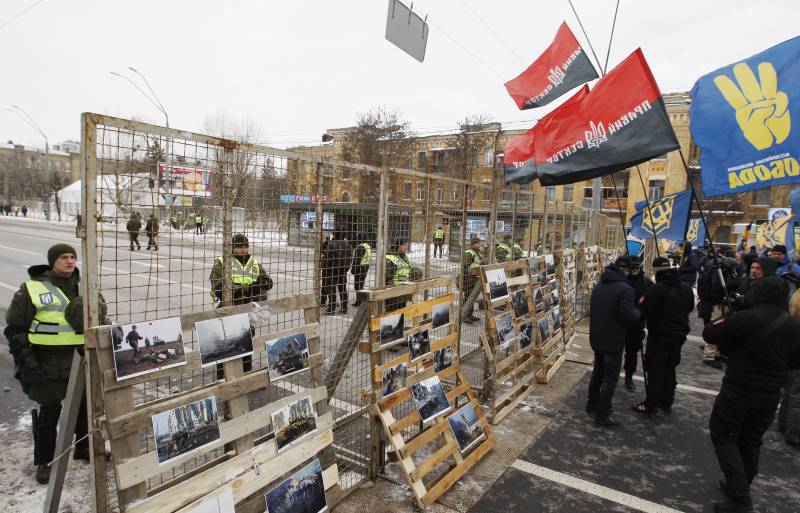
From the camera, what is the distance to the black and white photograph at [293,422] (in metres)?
2.86

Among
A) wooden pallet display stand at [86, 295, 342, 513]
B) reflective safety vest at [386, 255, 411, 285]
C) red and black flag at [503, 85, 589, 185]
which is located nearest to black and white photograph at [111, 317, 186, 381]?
wooden pallet display stand at [86, 295, 342, 513]

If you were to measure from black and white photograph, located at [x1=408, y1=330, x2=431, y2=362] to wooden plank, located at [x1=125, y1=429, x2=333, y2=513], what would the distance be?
102cm

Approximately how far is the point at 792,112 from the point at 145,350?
554 cm

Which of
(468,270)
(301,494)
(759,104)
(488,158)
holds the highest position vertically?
(488,158)

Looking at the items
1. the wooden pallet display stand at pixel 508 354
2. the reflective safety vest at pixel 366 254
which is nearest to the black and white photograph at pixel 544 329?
the wooden pallet display stand at pixel 508 354

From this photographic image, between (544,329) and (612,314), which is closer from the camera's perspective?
(612,314)

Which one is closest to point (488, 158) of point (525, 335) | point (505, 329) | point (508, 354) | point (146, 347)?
point (525, 335)

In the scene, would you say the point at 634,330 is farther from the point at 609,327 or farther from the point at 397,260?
the point at 397,260

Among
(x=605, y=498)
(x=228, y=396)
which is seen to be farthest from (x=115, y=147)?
(x=605, y=498)

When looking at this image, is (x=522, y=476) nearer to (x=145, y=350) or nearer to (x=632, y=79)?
(x=145, y=350)

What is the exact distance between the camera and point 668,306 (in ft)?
17.4

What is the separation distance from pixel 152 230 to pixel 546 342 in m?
5.28

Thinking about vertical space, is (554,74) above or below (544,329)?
above

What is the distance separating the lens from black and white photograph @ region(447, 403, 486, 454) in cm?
406
